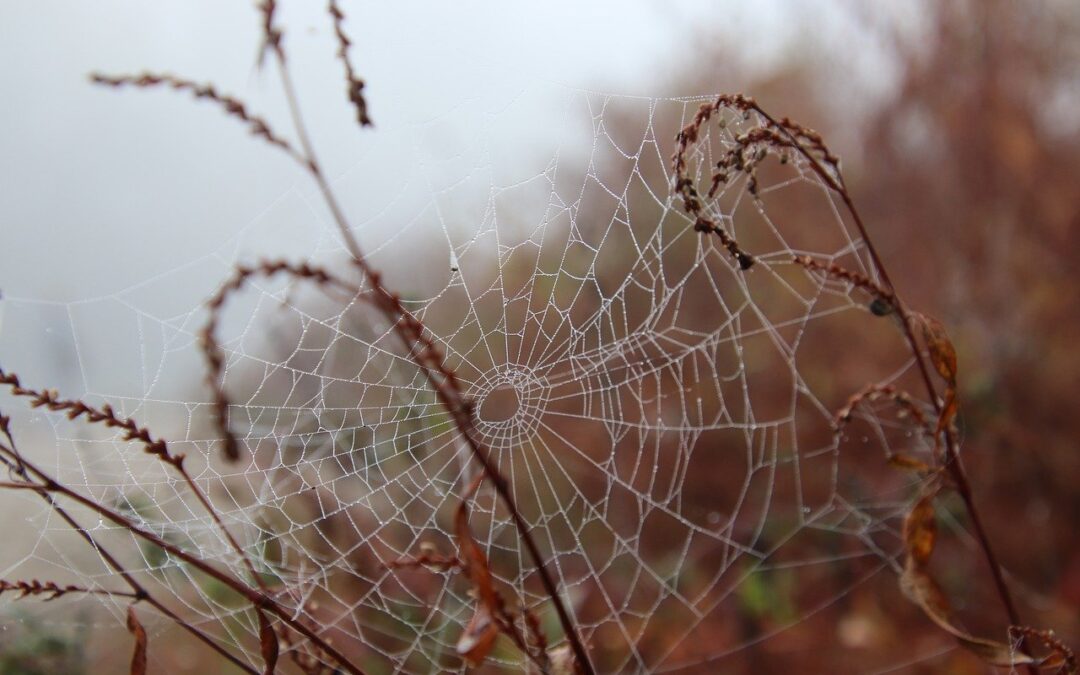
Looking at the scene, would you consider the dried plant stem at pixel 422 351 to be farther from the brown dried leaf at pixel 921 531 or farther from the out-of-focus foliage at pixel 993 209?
the out-of-focus foliage at pixel 993 209

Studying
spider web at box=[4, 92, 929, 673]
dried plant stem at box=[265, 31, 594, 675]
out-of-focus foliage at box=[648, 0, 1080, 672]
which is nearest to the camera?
dried plant stem at box=[265, 31, 594, 675]

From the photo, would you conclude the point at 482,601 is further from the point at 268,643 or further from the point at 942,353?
the point at 942,353

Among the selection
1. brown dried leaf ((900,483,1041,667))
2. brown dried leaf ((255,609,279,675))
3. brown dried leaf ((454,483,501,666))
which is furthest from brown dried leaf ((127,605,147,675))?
brown dried leaf ((900,483,1041,667))

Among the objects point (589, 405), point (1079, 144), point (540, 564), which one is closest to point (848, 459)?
point (589, 405)

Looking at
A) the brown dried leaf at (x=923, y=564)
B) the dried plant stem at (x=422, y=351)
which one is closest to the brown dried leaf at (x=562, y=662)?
the dried plant stem at (x=422, y=351)

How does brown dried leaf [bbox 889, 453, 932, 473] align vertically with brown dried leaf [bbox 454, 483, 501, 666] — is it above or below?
above

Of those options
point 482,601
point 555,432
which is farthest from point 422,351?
point 555,432

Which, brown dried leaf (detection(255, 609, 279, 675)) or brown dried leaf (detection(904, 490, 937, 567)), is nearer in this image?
brown dried leaf (detection(255, 609, 279, 675))

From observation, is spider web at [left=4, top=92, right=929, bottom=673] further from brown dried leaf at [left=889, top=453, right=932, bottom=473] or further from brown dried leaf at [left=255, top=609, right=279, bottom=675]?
brown dried leaf at [left=255, top=609, right=279, bottom=675]

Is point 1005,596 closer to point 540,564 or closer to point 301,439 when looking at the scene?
point 540,564
